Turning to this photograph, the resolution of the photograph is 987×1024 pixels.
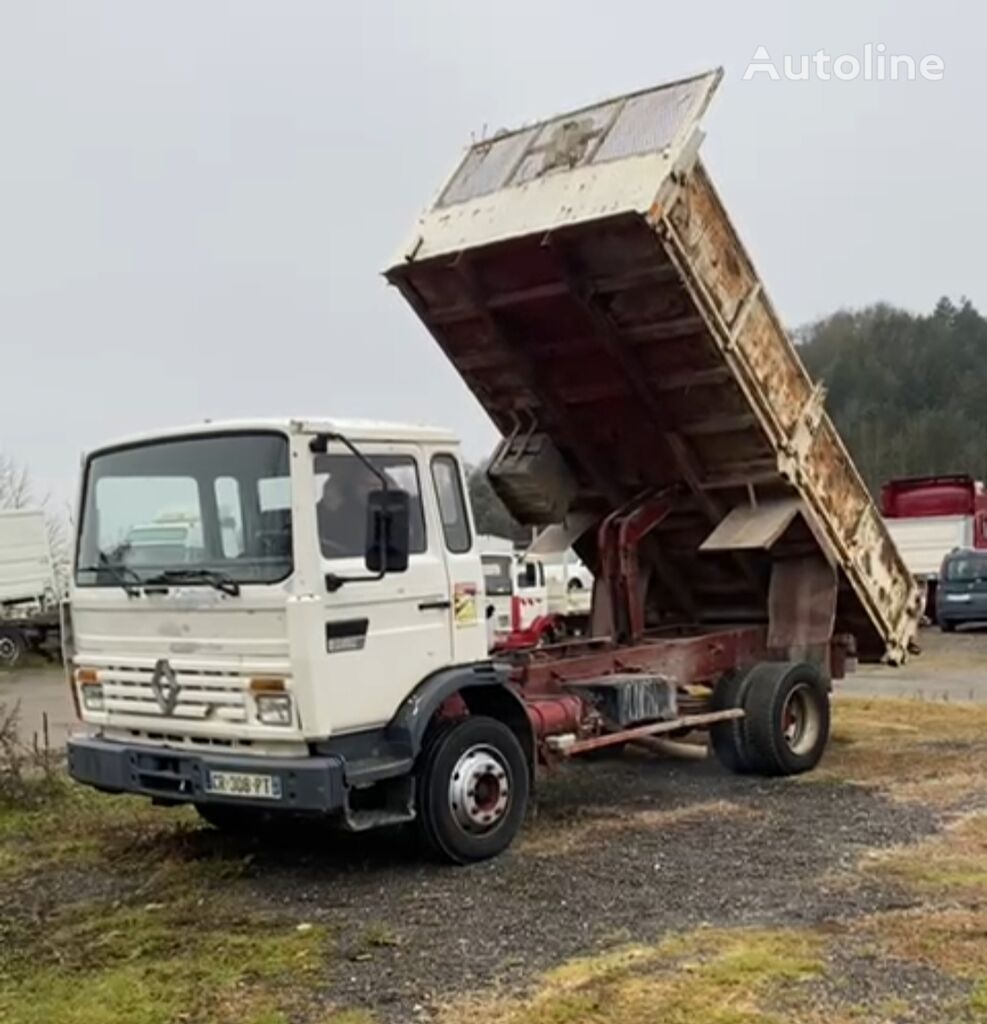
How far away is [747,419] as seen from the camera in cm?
870

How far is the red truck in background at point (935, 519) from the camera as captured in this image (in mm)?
27938

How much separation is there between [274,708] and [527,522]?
4.14 m

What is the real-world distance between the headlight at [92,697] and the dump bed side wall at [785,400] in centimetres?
404

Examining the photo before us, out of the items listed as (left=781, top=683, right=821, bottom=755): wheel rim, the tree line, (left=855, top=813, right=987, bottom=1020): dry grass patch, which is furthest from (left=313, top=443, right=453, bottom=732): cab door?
the tree line

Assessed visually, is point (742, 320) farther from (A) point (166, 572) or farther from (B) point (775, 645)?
(A) point (166, 572)

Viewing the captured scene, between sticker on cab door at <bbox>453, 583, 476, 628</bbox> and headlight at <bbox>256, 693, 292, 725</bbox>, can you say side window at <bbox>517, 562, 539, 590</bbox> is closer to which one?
sticker on cab door at <bbox>453, 583, 476, 628</bbox>

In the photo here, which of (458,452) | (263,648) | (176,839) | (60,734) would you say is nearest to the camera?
(263,648)

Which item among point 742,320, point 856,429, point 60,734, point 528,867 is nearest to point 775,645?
point 742,320

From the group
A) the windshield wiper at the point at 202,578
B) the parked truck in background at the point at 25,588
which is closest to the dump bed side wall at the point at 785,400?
the windshield wiper at the point at 202,578

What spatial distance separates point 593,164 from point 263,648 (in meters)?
3.62

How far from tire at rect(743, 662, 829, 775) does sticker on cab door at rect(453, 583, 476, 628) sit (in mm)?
2948

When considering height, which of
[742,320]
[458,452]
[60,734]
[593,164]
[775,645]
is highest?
[593,164]

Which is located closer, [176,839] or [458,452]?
[458,452]

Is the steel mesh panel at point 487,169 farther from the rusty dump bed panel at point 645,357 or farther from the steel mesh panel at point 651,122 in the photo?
the steel mesh panel at point 651,122
